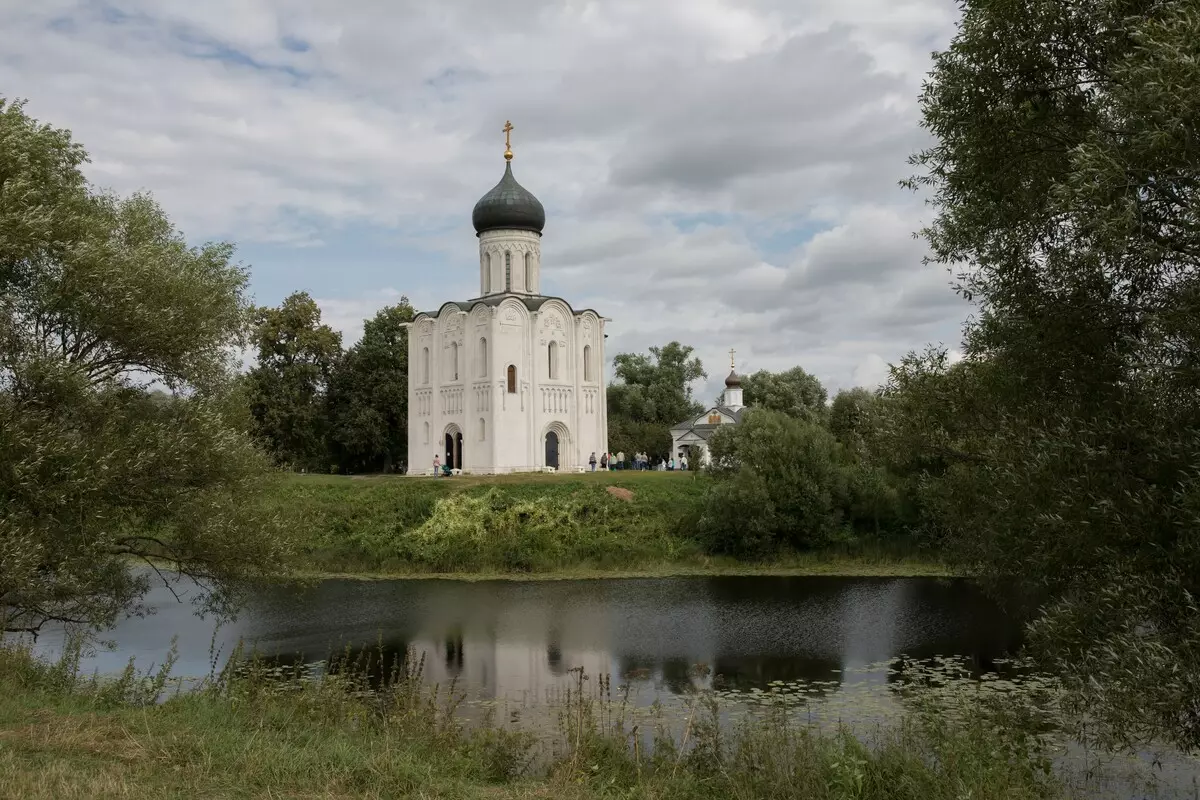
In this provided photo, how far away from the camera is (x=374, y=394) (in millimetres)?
44531

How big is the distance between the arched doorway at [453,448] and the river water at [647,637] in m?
16.0

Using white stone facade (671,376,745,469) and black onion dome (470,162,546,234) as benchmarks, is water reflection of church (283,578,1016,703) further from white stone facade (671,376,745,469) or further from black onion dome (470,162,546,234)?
white stone facade (671,376,745,469)

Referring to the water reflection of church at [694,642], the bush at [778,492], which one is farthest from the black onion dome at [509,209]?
the water reflection of church at [694,642]

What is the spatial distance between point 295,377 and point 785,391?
28.6 meters

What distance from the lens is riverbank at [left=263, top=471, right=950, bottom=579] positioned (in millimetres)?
27250

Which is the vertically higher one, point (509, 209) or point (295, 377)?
point (509, 209)

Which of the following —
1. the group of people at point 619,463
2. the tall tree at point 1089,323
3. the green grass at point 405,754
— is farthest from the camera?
the group of people at point 619,463

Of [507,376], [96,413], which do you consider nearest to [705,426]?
[507,376]

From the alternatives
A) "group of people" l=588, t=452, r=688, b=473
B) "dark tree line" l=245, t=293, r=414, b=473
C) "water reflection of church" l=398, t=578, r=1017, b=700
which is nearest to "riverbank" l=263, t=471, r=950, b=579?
"water reflection of church" l=398, t=578, r=1017, b=700

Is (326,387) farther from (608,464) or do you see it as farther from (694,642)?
(694,642)

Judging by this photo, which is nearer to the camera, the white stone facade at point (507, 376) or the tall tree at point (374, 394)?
the white stone facade at point (507, 376)

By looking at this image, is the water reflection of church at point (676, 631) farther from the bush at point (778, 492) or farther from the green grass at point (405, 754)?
the green grass at point (405, 754)

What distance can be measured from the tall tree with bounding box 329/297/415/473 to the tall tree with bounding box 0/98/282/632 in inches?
1258

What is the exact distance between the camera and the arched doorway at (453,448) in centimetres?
4134
